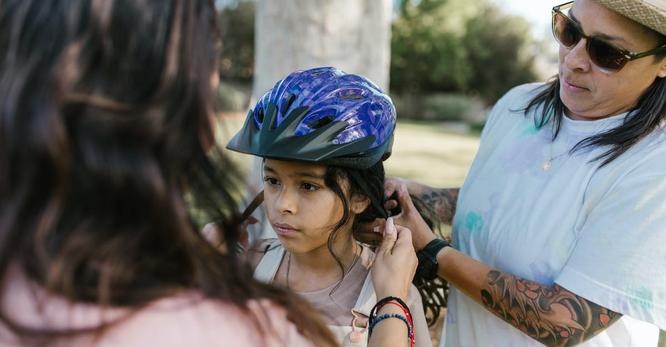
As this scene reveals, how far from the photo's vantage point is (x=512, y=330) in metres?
2.61

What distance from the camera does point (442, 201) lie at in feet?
10.4

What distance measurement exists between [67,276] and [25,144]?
0.26 metres

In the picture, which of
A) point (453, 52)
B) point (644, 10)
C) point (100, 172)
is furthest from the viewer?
point (453, 52)

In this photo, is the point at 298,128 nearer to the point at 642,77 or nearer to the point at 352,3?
the point at 642,77

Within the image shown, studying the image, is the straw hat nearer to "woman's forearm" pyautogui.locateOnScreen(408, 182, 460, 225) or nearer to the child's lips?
"woman's forearm" pyautogui.locateOnScreen(408, 182, 460, 225)

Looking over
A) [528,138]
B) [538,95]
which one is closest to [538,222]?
[528,138]

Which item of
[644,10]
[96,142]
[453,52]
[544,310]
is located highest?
[644,10]

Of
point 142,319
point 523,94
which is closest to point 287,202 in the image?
point 142,319

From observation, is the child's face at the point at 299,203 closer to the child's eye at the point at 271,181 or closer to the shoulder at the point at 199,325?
the child's eye at the point at 271,181

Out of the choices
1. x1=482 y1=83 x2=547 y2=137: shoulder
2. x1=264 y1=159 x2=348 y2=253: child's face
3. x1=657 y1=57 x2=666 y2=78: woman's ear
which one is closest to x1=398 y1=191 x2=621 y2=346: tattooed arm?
x1=264 y1=159 x2=348 y2=253: child's face

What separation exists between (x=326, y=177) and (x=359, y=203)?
23cm

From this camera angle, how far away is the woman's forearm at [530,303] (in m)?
2.31

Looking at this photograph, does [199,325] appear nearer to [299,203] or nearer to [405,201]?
[299,203]

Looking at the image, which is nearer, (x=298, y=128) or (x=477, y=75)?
(x=298, y=128)
